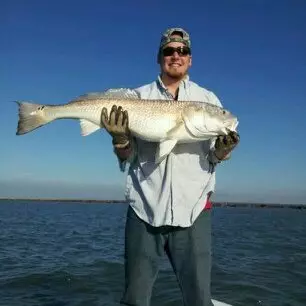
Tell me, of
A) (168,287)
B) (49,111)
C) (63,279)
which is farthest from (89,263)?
(49,111)

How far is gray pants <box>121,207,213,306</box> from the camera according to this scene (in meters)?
4.63

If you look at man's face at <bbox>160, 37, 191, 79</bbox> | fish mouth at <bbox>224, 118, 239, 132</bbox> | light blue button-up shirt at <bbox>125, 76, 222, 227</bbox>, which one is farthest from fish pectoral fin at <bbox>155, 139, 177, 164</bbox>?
man's face at <bbox>160, 37, 191, 79</bbox>

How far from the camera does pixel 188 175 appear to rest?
4.70 meters

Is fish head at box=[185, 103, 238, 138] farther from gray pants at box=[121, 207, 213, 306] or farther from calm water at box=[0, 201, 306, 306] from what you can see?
calm water at box=[0, 201, 306, 306]

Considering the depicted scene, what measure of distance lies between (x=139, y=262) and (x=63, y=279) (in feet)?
26.2

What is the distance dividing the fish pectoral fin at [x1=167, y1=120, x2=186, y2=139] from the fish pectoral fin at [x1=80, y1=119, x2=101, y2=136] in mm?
945

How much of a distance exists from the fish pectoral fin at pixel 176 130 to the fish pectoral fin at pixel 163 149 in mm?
84

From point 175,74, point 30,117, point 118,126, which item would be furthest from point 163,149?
point 30,117

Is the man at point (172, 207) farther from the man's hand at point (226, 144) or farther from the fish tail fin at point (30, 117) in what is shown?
the fish tail fin at point (30, 117)

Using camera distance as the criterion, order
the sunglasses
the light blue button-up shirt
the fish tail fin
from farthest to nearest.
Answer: the fish tail fin → the sunglasses → the light blue button-up shirt

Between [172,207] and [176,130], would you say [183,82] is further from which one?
[172,207]

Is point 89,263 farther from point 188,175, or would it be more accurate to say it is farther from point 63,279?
point 188,175

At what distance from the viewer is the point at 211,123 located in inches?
185

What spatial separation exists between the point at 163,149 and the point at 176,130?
0.30 m
